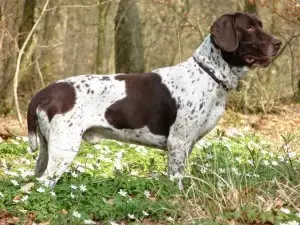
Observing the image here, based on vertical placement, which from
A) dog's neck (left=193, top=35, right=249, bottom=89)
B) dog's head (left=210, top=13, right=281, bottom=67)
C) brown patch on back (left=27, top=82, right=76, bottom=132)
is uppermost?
dog's head (left=210, top=13, right=281, bottom=67)

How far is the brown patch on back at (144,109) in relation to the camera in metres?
6.40

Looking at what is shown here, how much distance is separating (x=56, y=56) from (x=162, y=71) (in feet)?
34.2

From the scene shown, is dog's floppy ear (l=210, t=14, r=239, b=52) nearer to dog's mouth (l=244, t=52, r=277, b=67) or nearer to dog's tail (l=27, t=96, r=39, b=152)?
dog's mouth (l=244, t=52, r=277, b=67)

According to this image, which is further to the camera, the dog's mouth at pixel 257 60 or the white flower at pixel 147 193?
the dog's mouth at pixel 257 60

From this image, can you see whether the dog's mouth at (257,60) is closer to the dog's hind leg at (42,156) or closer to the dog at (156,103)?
the dog at (156,103)

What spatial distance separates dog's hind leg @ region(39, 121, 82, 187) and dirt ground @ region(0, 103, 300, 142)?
568cm

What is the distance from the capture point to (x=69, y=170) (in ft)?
22.6

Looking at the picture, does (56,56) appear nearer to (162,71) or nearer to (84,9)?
(84,9)

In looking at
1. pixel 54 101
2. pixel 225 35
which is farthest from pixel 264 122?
pixel 54 101

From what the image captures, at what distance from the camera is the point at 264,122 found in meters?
14.0

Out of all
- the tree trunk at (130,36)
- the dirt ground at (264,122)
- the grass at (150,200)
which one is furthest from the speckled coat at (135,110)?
the tree trunk at (130,36)

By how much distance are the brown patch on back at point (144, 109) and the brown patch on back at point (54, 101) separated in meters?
0.38

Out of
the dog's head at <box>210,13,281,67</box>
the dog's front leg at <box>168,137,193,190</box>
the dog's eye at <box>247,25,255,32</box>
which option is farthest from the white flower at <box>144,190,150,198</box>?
the dog's eye at <box>247,25,255,32</box>

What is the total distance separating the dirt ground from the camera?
42.7 ft
